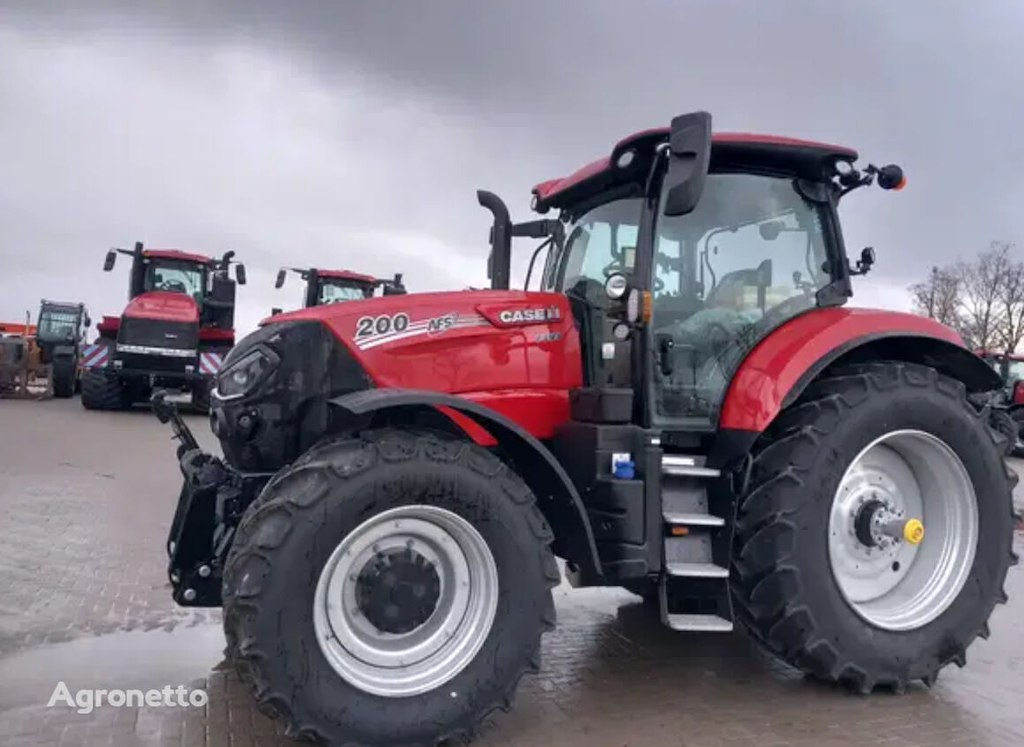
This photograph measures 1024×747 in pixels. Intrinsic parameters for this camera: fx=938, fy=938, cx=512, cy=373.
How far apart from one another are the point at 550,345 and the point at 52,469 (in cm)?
874

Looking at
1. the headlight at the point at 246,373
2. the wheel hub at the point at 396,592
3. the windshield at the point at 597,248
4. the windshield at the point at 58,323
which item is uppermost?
the windshield at the point at 58,323

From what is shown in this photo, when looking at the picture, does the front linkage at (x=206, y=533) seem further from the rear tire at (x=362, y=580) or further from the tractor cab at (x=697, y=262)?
the tractor cab at (x=697, y=262)

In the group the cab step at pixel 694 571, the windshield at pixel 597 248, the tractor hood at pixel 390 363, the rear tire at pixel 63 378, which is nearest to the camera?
the tractor hood at pixel 390 363

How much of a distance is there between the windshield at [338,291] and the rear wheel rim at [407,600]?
58.7 ft

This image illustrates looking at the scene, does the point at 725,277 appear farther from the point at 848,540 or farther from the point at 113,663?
the point at 113,663

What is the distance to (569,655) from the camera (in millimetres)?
4914

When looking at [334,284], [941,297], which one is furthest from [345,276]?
[941,297]

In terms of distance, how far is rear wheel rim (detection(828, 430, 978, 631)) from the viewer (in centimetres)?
458

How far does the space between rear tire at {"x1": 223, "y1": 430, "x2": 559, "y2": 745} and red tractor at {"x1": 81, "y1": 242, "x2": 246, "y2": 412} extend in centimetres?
1638

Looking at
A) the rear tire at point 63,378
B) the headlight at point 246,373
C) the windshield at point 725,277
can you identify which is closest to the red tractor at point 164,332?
the rear tire at point 63,378

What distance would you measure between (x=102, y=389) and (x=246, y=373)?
1709 cm

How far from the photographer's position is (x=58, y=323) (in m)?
28.8

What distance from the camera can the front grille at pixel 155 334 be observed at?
18906 millimetres

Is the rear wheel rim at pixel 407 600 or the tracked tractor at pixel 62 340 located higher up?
the tracked tractor at pixel 62 340
